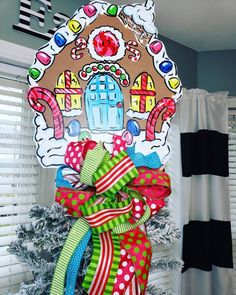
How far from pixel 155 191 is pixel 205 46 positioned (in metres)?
1.99

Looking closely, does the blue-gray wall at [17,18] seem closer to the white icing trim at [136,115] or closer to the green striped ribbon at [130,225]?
the white icing trim at [136,115]

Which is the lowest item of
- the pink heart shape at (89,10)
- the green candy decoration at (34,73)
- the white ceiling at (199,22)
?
the green candy decoration at (34,73)

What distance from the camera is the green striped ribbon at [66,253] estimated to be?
686mm

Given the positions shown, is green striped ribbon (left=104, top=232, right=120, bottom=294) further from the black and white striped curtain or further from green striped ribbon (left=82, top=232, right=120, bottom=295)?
the black and white striped curtain

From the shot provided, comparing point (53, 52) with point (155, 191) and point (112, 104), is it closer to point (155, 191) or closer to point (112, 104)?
point (112, 104)

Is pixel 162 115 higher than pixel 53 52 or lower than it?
lower

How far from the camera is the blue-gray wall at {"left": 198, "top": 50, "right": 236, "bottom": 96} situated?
2.48 metres

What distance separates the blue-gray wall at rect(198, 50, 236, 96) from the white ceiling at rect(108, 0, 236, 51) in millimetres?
68

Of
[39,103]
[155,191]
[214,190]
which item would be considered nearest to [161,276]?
[214,190]

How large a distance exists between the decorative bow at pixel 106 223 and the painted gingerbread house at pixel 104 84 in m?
0.11

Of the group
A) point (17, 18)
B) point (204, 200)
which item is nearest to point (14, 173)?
point (17, 18)

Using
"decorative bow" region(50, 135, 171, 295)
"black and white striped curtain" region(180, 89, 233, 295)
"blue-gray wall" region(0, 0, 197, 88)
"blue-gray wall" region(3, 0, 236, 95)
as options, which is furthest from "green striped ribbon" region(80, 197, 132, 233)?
"blue-gray wall" region(3, 0, 236, 95)

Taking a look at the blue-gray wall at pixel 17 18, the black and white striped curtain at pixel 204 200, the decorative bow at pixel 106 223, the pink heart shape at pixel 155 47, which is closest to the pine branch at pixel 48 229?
the decorative bow at pixel 106 223

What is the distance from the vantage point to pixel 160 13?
1910 mm
